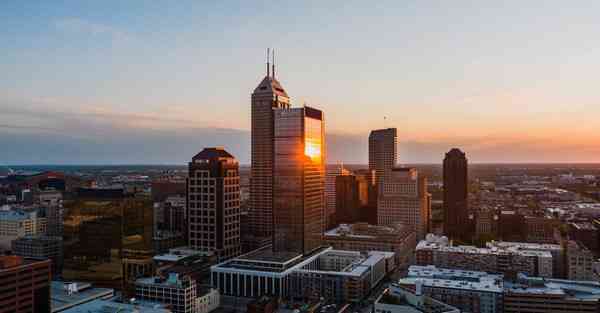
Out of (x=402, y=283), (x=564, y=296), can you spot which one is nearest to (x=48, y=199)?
(x=402, y=283)

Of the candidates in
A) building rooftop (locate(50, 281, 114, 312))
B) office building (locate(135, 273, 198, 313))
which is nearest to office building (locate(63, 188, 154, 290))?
building rooftop (locate(50, 281, 114, 312))

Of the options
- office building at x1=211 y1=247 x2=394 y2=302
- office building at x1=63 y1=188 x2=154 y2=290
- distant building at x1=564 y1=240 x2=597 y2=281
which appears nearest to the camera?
office building at x1=211 y1=247 x2=394 y2=302

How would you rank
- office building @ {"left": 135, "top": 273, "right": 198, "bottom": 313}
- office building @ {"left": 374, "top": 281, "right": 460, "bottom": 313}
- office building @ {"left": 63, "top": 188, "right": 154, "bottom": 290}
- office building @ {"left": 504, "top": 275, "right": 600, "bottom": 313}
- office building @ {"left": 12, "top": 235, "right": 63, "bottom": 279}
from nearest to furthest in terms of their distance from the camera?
office building @ {"left": 374, "top": 281, "right": 460, "bottom": 313}, office building @ {"left": 504, "top": 275, "right": 600, "bottom": 313}, office building @ {"left": 135, "top": 273, "right": 198, "bottom": 313}, office building @ {"left": 63, "top": 188, "right": 154, "bottom": 290}, office building @ {"left": 12, "top": 235, "right": 63, "bottom": 279}

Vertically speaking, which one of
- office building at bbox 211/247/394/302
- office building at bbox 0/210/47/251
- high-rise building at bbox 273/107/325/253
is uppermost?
high-rise building at bbox 273/107/325/253

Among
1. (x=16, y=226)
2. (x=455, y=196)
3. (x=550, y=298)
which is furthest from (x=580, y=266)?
(x=16, y=226)

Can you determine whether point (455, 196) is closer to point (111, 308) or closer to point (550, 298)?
point (550, 298)

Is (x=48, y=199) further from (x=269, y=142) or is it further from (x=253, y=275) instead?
(x=253, y=275)

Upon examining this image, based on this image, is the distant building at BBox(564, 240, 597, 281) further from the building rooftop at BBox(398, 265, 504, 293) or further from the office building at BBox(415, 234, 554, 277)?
the building rooftop at BBox(398, 265, 504, 293)
